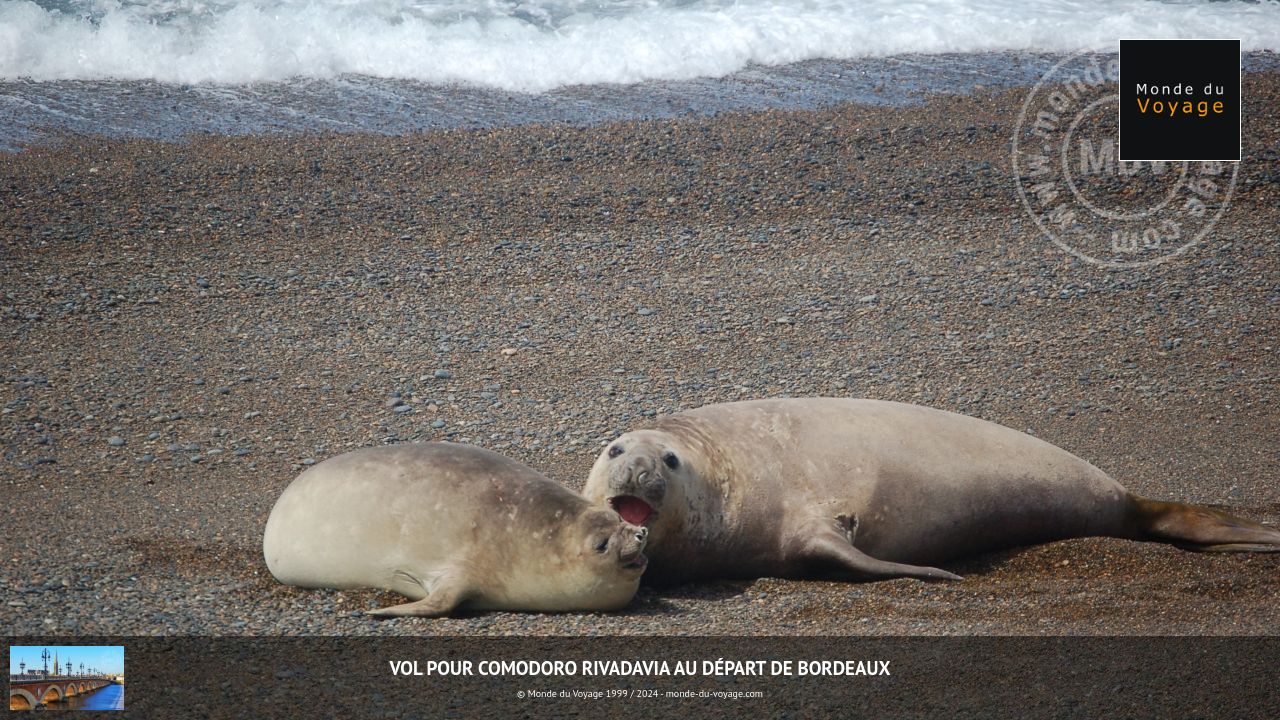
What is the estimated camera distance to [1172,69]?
12.0 metres

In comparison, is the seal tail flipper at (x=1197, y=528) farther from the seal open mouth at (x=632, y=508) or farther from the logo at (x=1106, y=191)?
the logo at (x=1106, y=191)

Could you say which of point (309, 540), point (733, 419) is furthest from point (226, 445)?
point (733, 419)

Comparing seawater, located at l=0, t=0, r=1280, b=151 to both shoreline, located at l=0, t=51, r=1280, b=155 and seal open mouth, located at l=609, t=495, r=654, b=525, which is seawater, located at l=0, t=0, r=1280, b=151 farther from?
seal open mouth, located at l=609, t=495, r=654, b=525

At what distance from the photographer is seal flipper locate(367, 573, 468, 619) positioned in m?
3.90

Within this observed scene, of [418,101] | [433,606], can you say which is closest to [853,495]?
[433,606]

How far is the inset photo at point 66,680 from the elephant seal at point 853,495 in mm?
1657

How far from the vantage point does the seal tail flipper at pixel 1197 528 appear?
4723 mm

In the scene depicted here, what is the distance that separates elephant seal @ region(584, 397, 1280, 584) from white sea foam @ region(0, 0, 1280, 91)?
27.7 ft

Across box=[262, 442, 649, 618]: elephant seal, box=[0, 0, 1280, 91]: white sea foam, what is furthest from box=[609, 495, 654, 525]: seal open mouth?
box=[0, 0, 1280, 91]: white sea foam

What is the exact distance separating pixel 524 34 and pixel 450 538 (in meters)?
10.8

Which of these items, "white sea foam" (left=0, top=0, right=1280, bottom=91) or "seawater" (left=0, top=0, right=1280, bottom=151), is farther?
"white sea foam" (left=0, top=0, right=1280, bottom=91)

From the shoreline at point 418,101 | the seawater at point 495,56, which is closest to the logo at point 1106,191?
the shoreline at point 418,101

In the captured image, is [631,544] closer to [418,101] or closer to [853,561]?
[853,561]

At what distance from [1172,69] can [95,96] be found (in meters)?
10.3
